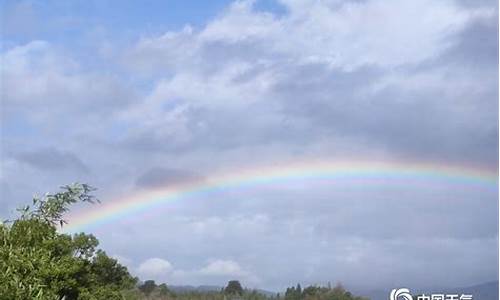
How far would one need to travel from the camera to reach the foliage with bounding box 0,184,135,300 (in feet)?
81.4

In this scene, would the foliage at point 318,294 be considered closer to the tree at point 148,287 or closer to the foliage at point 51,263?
the tree at point 148,287

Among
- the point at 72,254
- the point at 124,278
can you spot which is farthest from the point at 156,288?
the point at 72,254

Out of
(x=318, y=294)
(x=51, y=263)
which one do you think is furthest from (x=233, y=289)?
(x=51, y=263)

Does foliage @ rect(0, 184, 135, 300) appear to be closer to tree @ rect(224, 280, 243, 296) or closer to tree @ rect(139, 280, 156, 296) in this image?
tree @ rect(139, 280, 156, 296)

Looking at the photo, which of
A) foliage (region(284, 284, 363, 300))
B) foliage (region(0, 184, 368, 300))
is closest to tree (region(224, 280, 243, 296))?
foliage (region(284, 284, 363, 300))

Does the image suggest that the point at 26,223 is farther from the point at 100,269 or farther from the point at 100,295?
the point at 100,269

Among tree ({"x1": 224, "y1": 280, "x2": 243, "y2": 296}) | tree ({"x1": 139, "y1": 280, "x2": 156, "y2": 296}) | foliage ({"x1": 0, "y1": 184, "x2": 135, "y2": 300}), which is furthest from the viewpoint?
tree ({"x1": 224, "y1": 280, "x2": 243, "y2": 296})

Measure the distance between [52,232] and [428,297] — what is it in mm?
15809

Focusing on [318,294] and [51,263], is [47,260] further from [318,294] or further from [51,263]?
[318,294]

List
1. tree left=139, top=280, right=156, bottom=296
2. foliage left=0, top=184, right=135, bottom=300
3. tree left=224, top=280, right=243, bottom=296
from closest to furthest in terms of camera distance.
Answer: foliage left=0, top=184, right=135, bottom=300 → tree left=139, top=280, right=156, bottom=296 → tree left=224, top=280, right=243, bottom=296

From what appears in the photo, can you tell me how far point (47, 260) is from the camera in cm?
2873

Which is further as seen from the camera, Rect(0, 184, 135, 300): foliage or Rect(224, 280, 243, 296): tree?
Rect(224, 280, 243, 296): tree

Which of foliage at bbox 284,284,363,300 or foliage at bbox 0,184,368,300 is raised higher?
foliage at bbox 284,284,363,300

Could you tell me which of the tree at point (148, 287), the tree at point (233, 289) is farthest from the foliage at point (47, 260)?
the tree at point (233, 289)
